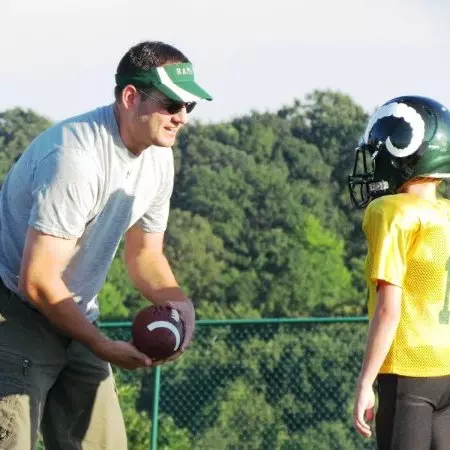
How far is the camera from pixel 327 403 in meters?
10.6

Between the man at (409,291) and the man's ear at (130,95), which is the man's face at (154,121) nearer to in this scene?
the man's ear at (130,95)

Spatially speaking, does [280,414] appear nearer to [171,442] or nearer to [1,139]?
[171,442]

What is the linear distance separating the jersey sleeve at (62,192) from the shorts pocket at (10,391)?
1.79 feet

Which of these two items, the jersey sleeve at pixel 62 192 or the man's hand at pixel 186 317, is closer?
the jersey sleeve at pixel 62 192

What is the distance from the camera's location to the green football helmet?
4.77 m

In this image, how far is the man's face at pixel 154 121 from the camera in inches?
198

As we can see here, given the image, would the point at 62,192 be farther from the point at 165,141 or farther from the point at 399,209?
the point at 399,209

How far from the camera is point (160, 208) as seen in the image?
18.0 ft

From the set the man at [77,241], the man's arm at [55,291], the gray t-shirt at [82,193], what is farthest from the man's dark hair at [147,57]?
the man's arm at [55,291]

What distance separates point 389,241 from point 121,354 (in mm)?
1115

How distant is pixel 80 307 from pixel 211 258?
29.3 m

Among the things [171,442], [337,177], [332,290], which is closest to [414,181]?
[171,442]

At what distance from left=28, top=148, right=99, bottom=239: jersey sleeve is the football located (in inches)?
18.2

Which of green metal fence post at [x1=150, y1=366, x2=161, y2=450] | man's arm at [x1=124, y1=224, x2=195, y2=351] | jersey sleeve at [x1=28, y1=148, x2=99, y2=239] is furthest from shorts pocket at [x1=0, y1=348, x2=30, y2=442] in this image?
green metal fence post at [x1=150, y1=366, x2=161, y2=450]
